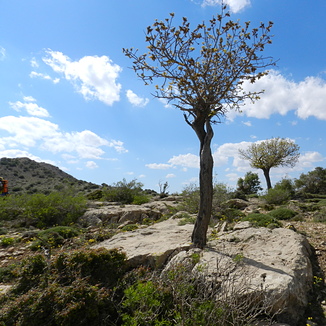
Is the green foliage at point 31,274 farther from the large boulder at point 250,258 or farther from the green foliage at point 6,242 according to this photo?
the green foliage at point 6,242

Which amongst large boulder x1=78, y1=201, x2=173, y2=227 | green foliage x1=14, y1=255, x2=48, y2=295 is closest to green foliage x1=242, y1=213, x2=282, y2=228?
large boulder x1=78, y1=201, x2=173, y2=227

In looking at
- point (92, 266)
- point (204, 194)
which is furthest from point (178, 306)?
point (204, 194)

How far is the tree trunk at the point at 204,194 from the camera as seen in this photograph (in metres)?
6.52

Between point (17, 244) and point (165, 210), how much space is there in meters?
7.40

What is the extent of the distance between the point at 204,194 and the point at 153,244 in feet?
5.87

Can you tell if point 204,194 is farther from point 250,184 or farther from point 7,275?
point 250,184

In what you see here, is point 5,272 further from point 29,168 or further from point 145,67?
point 29,168

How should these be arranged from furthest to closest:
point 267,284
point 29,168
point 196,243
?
point 29,168, point 196,243, point 267,284

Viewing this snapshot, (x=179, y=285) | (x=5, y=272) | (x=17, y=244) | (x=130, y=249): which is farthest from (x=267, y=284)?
(x=17, y=244)

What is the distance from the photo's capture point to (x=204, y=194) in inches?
260

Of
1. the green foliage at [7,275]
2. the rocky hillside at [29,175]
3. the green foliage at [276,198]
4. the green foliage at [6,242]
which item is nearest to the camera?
the green foliage at [7,275]

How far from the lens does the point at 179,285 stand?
382 centimetres

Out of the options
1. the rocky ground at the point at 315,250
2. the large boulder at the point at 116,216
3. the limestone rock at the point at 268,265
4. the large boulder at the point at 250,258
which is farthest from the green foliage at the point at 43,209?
the limestone rock at the point at 268,265

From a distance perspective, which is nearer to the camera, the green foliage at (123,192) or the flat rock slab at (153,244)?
the flat rock slab at (153,244)
